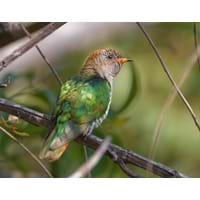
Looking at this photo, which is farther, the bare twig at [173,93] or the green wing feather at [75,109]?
the green wing feather at [75,109]

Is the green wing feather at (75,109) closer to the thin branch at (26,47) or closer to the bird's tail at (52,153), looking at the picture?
the bird's tail at (52,153)

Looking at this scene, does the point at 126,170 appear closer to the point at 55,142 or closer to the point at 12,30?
the point at 55,142

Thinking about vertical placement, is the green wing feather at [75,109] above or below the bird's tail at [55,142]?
above

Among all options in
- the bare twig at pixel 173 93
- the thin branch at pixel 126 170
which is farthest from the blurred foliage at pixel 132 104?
the thin branch at pixel 126 170

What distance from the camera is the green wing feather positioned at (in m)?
1.92

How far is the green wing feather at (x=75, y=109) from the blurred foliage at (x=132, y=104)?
104mm

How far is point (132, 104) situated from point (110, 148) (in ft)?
1.68

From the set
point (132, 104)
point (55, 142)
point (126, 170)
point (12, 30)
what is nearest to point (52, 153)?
point (55, 142)

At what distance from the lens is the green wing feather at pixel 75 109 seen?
1.92m

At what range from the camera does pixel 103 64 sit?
200cm

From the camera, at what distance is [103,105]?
1.99 meters
